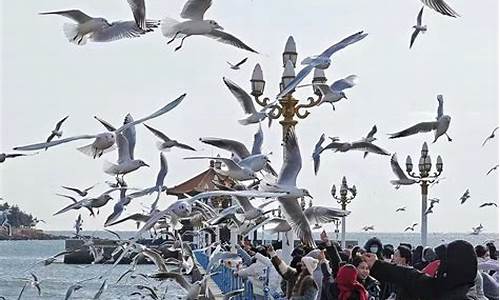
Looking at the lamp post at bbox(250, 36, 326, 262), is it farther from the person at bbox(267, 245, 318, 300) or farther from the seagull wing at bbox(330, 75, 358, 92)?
the person at bbox(267, 245, 318, 300)

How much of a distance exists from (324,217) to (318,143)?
1.65 meters

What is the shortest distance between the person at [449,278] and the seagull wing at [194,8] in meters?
3.21

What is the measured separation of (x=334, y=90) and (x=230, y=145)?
1.29 metres

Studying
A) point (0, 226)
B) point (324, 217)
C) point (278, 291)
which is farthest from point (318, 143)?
point (0, 226)

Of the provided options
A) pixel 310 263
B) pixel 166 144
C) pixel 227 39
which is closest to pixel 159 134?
pixel 166 144

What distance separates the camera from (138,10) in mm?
7926

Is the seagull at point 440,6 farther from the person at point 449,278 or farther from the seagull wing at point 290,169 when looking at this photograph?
the seagull wing at point 290,169

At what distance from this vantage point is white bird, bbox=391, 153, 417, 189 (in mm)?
14672

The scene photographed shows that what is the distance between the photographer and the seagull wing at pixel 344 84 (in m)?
10.8

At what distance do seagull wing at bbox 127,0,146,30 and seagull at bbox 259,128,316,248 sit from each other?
1779mm

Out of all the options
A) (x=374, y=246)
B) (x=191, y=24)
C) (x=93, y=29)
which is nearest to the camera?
(x=374, y=246)

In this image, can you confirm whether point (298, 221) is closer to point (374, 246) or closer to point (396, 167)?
point (374, 246)

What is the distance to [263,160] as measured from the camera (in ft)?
33.9

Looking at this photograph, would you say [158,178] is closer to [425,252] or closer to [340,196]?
[425,252]
